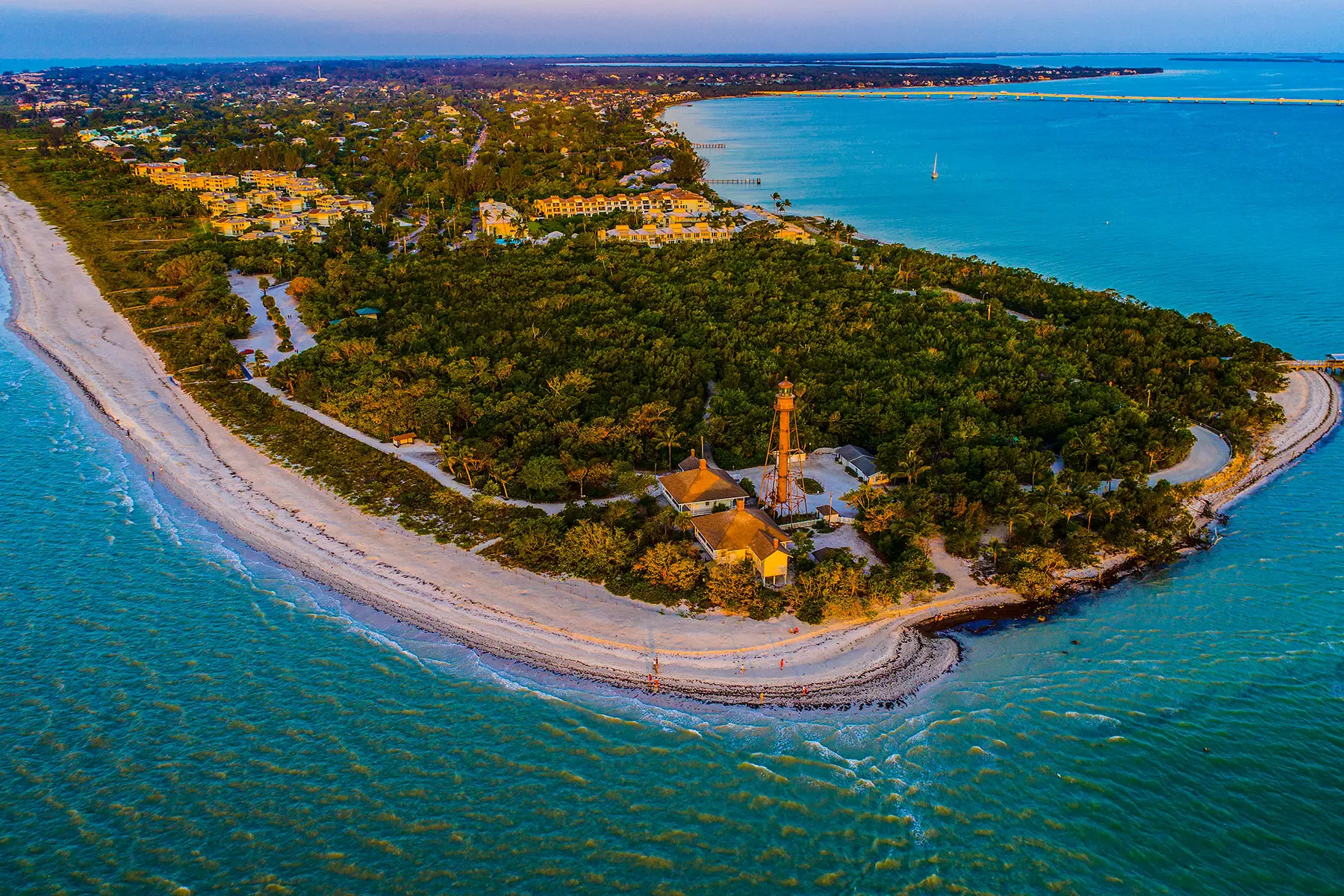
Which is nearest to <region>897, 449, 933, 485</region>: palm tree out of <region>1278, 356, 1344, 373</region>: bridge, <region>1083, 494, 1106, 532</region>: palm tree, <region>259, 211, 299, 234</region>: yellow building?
<region>1083, 494, 1106, 532</region>: palm tree

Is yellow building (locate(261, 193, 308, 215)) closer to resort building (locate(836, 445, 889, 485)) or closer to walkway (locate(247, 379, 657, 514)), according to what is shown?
walkway (locate(247, 379, 657, 514))

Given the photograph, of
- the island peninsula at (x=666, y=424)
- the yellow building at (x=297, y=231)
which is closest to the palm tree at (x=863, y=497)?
the island peninsula at (x=666, y=424)

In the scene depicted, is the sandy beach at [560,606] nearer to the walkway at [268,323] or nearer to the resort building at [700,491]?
the resort building at [700,491]

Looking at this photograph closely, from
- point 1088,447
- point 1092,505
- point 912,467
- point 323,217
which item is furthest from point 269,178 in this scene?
point 1092,505

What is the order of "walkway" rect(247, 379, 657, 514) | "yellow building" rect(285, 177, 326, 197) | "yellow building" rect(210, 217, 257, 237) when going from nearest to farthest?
1. "walkway" rect(247, 379, 657, 514)
2. "yellow building" rect(210, 217, 257, 237)
3. "yellow building" rect(285, 177, 326, 197)

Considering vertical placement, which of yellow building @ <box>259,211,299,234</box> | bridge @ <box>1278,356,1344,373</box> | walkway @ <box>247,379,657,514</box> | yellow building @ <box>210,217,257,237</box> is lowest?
walkway @ <box>247,379,657,514</box>

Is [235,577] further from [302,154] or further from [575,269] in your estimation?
[302,154]

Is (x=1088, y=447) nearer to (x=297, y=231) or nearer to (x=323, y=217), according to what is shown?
(x=297, y=231)

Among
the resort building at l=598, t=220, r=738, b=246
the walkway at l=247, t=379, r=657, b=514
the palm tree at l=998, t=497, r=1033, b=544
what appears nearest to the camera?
the palm tree at l=998, t=497, r=1033, b=544
